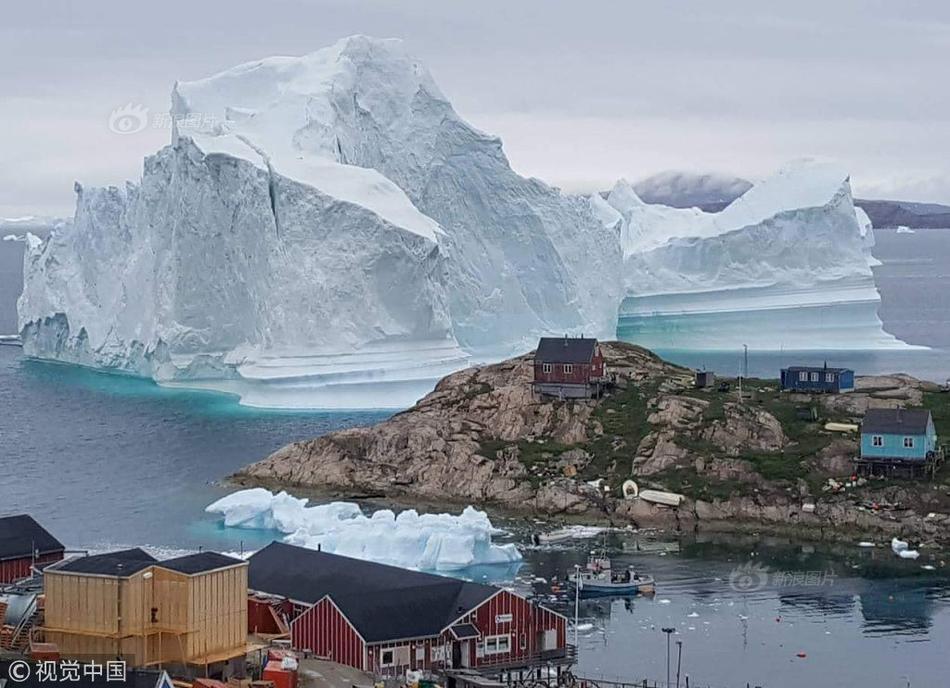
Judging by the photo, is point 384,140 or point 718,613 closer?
point 718,613

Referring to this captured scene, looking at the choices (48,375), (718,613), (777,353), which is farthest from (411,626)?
(777,353)

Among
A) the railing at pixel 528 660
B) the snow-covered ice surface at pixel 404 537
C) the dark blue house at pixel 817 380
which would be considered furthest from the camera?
the dark blue house at pixel 817 380

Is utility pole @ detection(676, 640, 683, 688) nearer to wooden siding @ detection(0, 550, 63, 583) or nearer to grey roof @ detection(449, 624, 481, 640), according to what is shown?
grey roof @ detection(449, 624, 481, 640)

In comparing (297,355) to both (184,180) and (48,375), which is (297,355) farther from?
(48,375)

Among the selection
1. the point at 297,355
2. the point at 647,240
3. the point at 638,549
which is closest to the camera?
the point at 638,549

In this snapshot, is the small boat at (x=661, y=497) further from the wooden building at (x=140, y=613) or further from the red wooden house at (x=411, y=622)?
the wooden building at (x=140, y=613)

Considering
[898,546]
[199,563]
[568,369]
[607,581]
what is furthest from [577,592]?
[568,369]

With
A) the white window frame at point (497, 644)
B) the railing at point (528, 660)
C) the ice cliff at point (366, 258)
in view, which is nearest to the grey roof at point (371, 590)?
the white window frame at point (497, 644)

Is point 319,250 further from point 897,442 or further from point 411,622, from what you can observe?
point 411,622

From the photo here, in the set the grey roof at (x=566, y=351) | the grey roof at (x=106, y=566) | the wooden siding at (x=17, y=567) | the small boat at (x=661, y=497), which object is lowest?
the wooden siding at (x=17, y=567)
